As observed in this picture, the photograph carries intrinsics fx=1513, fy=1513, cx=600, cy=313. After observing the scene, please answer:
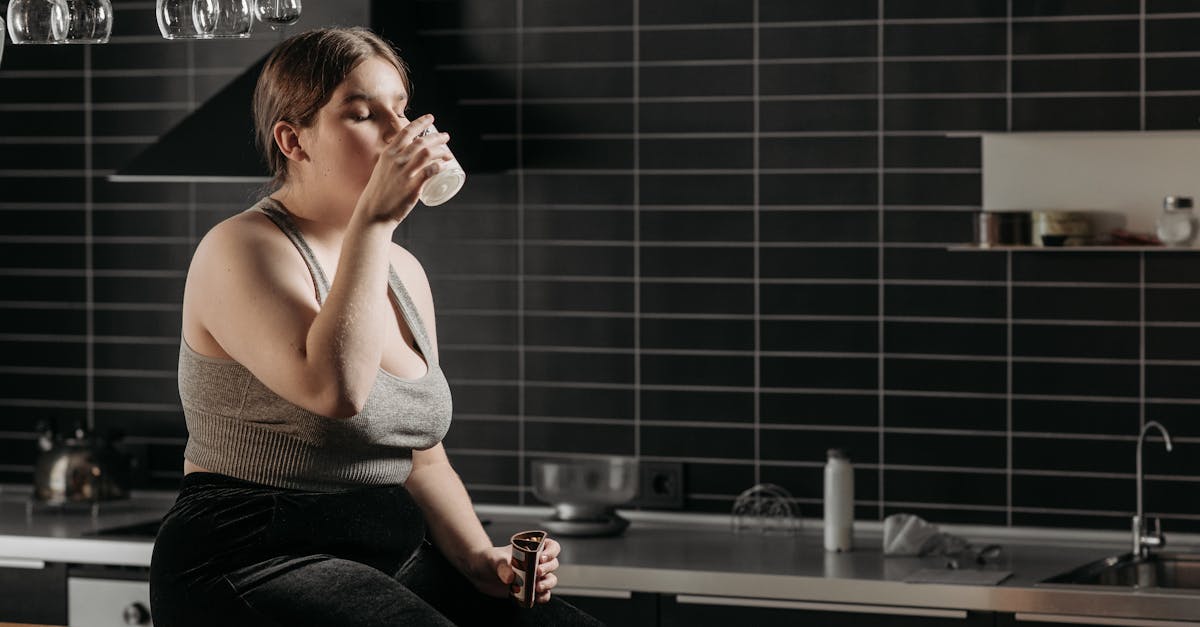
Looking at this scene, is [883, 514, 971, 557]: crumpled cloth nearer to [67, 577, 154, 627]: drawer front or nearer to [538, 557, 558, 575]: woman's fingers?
[538, 557, 558, 575]: woman's fingers

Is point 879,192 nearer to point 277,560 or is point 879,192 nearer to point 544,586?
point 544,586

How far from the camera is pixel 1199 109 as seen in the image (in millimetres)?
3207

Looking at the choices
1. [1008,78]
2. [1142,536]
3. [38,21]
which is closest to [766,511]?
[1142,536]

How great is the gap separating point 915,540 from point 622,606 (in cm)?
62

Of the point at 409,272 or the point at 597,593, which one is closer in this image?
the point at 409,272

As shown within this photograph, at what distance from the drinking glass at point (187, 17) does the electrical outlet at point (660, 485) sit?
192cm

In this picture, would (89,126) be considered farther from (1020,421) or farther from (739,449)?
(1020,421)

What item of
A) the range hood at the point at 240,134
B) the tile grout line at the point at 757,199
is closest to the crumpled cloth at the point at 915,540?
the tile grout line at the point at 757,199

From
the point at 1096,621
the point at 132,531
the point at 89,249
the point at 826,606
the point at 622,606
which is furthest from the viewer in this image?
the point at 89,249

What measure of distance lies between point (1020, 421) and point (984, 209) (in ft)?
1.54

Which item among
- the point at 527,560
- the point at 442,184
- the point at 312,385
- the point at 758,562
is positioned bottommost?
the point at 758,562

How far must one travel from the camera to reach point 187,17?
1786mm

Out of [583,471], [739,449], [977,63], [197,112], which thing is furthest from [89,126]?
[977,63]

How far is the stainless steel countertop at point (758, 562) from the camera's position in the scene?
278 centimetres
